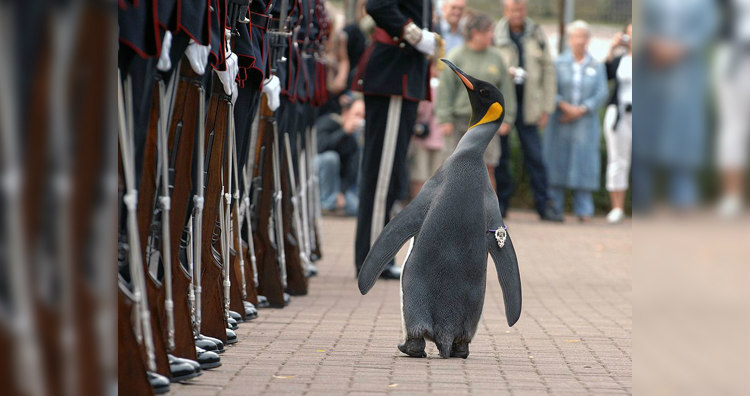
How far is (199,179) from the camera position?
5.43 metres

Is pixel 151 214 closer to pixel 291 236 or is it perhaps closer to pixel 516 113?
pixel 291 236

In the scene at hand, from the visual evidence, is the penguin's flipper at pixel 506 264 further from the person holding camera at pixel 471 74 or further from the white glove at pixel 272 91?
the person holding camera at pixel 471 74

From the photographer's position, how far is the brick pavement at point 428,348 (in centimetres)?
519

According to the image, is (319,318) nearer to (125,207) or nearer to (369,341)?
(369,341)

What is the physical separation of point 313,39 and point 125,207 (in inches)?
247

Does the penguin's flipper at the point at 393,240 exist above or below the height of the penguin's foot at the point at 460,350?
above

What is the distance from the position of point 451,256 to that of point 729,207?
3660 millimetres

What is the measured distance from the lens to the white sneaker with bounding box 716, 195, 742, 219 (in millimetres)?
2205

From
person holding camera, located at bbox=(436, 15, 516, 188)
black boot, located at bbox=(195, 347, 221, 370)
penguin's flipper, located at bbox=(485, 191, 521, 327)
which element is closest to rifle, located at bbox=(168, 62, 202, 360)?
black boot, located at bbox=(195, 347, 221, 370)

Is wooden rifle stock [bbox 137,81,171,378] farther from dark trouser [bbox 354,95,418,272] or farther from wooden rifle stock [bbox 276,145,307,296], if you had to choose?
dark trouser [bbox 354,95,418,272]

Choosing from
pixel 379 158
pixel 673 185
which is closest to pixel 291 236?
pixel 379 158

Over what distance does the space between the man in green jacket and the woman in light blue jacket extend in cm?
53

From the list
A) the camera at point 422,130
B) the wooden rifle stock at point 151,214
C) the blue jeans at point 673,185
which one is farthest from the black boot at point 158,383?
the camera at point 422,130

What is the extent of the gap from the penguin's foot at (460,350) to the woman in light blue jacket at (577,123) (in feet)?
39.3
